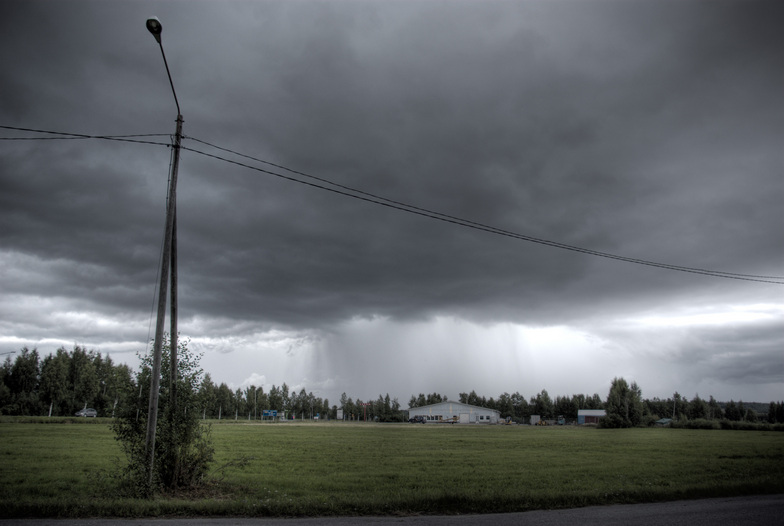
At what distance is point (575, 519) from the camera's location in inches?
460

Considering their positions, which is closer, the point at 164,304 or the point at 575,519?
the point at 575,519

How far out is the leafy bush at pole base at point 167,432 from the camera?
14.5 m

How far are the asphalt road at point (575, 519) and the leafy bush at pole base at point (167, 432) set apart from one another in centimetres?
346

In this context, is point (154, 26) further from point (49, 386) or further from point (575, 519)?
point (49, 386)

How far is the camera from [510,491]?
15375 mm

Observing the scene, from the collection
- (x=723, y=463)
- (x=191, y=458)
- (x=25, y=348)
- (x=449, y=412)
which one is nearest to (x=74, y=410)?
(x=25, y=348)

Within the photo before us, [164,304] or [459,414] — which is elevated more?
[164,304]

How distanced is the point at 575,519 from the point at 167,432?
11.9 meters

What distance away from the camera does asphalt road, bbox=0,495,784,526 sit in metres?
10.9

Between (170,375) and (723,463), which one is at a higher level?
(170,375)

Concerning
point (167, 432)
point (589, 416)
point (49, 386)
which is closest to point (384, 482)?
point (167, 432)

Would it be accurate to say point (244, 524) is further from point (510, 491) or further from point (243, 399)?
point (243, 399)

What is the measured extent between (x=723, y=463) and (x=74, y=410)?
130 m

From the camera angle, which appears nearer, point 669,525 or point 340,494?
point 669,525
